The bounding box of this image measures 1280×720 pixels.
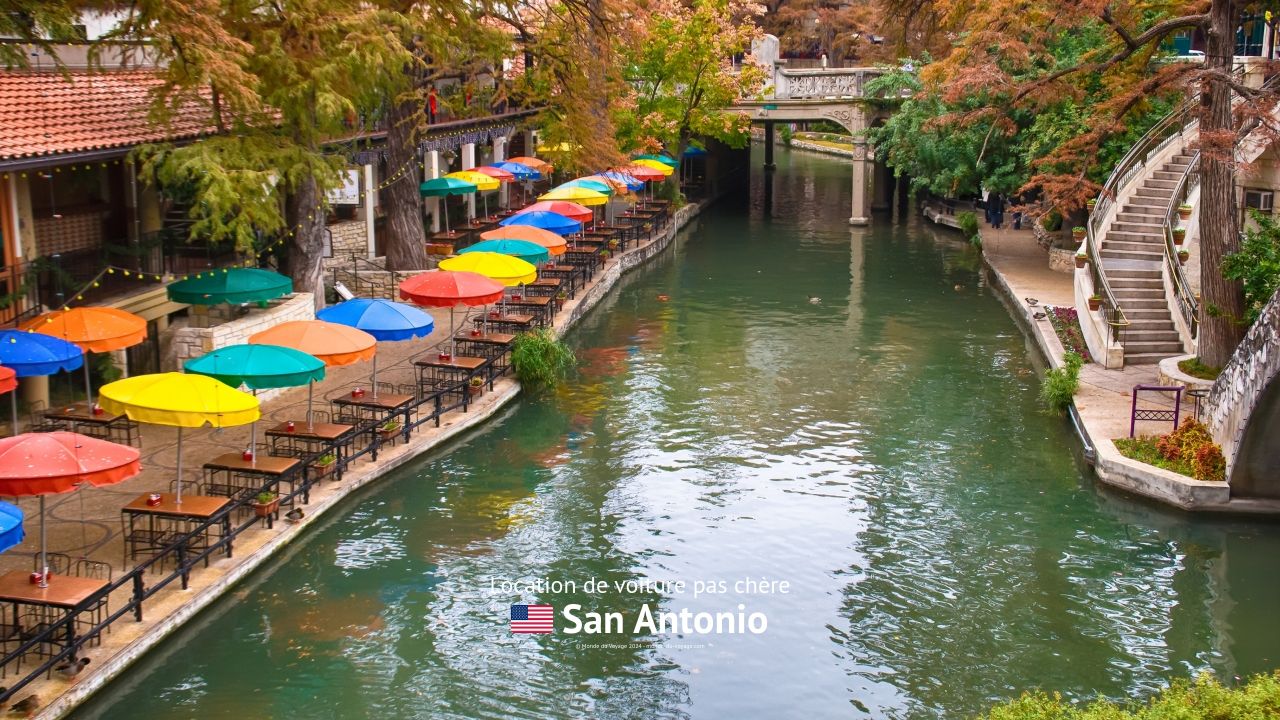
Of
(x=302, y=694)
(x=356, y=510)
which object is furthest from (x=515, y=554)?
(x=302, y=694)

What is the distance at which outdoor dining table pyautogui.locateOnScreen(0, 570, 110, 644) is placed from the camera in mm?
15219

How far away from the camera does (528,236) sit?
1316 inches

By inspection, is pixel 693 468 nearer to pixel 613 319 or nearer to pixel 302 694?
pixel 302 694

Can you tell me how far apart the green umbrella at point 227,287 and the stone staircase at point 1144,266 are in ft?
61.9

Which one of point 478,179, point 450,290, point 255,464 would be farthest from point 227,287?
point 478,179

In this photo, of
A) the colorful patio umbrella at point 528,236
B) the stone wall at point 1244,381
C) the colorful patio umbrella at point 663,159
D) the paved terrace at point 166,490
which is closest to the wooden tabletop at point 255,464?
the paved terrace at point 166,490

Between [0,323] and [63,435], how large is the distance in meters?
8.92

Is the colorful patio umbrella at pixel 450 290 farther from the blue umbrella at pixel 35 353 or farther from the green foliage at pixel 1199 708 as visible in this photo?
the green foliage at pixel 1199 708

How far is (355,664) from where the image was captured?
650 inches

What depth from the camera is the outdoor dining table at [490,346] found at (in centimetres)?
2947

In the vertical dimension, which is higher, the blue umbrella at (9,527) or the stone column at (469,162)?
the stone column at (469,162)

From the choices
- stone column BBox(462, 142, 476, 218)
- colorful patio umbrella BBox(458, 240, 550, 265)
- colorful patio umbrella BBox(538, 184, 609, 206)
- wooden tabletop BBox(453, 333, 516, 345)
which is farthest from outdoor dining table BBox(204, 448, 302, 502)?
stone column BBox(462, 142, 476, 218)

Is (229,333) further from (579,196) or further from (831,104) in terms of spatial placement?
(831,104)

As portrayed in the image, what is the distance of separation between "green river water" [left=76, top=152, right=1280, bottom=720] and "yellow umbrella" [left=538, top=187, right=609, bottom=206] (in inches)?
427
